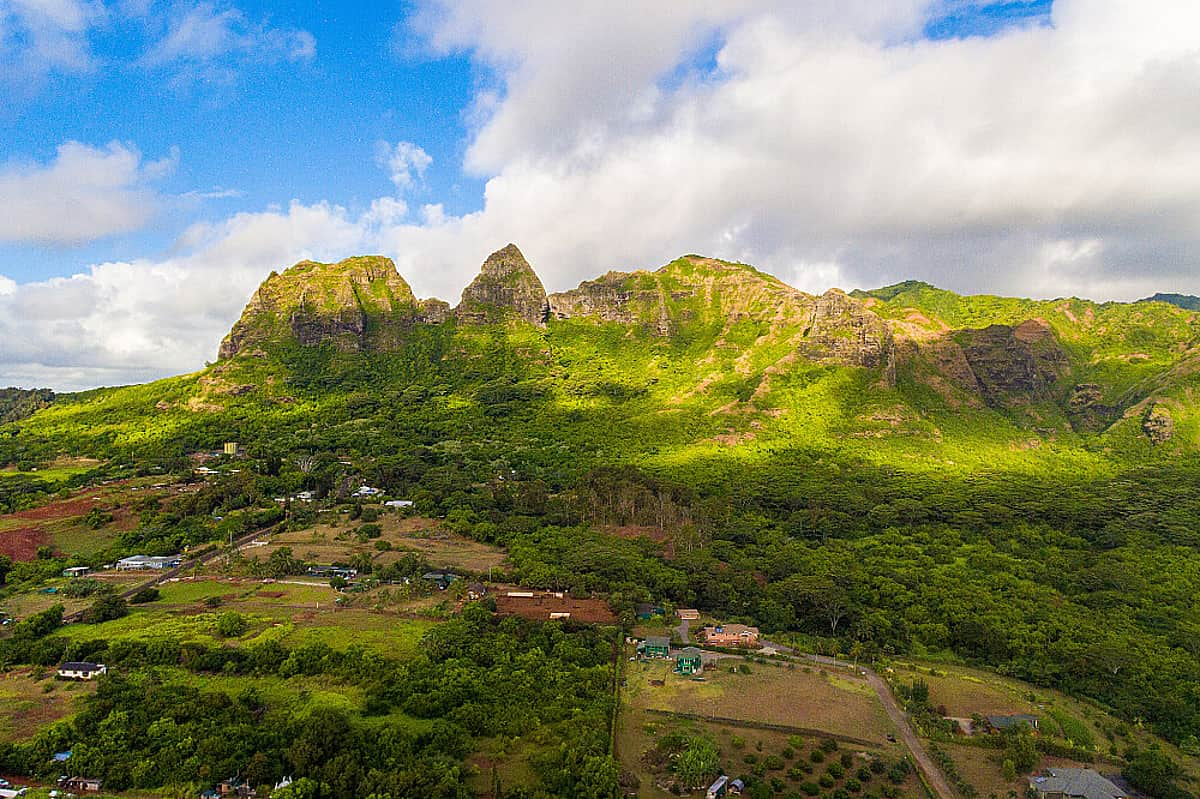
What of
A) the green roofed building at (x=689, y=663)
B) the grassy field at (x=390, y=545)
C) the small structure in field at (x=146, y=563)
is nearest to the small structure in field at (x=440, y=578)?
the grassy field at (x=390, y=545)

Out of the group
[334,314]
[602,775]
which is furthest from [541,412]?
[602,775]

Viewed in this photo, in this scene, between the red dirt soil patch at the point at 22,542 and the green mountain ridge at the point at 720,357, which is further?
the green mountain ridge at the point at 720,357

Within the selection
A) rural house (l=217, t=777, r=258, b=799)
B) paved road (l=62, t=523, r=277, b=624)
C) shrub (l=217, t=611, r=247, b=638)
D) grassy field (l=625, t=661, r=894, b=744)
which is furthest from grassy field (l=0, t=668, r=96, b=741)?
grassy field (l=625, t=661, r=894, b=744)

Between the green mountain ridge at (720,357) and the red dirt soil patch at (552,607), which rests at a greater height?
the green mountain ridge at (720,357)

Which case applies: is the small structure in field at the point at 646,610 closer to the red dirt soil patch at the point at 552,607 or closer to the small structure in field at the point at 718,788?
the red dirt soil patch at the point at 552,607

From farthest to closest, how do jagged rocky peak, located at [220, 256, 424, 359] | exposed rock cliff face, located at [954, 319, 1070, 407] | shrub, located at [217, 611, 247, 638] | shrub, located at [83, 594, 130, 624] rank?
1. jagged rocky peak, located at [220, 256, 424, 359]
2. exposed rock cliff face, located at [954, 319, 1070, 407]
3. shrub, located at [83, 594, 130, 624]
4. shrub, located at [217, 611, 247, 638]

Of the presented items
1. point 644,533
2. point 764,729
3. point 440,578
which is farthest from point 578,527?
point 764,729

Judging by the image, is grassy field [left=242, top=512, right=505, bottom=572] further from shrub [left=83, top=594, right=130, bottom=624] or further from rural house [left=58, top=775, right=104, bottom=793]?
rural house [left=58, top=775, right=104, bottom=793]
